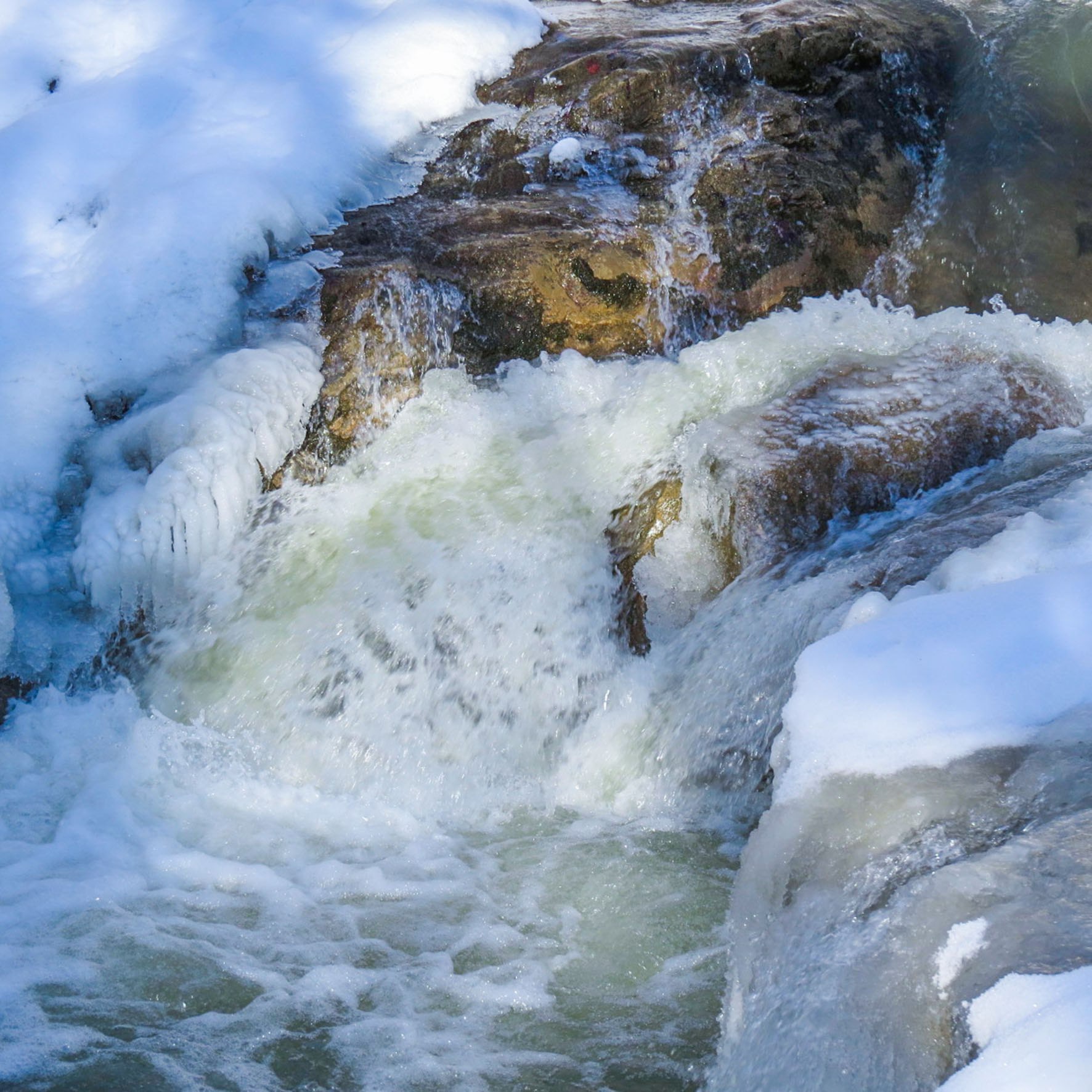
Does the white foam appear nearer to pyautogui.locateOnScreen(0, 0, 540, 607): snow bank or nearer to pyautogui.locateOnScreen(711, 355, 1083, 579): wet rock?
pyautogui.locateOnScreen(711, 355, 1083, 579): wet rock

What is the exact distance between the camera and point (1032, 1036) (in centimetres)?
117

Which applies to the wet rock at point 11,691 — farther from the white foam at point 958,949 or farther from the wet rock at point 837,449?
the white foam at point 958,949

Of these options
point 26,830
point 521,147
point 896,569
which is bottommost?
point 26,830

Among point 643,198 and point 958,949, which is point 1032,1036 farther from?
point 643,198

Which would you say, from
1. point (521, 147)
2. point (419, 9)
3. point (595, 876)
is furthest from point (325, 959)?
point (419, 9)

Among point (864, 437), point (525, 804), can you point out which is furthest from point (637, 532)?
point (525, 804)

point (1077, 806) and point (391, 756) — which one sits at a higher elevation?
point (1077, 806)

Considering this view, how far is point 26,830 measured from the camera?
8.68 ft

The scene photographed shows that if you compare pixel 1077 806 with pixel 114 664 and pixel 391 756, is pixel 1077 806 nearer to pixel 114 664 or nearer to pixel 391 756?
pixel 391 756

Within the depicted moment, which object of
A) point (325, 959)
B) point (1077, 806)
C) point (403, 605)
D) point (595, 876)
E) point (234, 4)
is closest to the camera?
point (1077, 806)

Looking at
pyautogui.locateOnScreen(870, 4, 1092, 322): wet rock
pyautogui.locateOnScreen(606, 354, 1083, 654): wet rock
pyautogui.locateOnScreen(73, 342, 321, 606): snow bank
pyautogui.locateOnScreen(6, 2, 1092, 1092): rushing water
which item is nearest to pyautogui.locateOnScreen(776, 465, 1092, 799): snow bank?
pyautogui.locateOnScreen(6, 2, 1092, 1092): rushing water

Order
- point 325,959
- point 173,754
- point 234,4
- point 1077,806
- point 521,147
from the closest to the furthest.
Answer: point 1077,806 < point 325,959 < point 173,754 < point 521,147 < point 234,4

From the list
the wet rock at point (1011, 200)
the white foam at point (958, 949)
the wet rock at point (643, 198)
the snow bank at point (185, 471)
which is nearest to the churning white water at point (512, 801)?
the white foam at point (958, 949)

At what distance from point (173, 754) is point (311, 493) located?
0.92 metres
